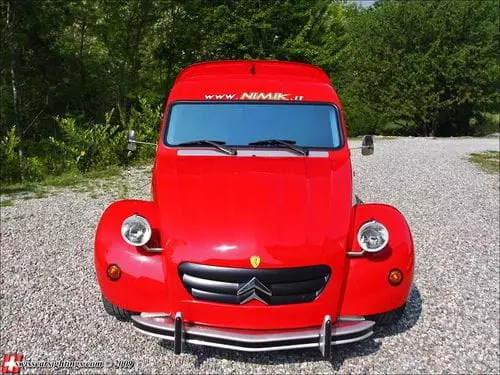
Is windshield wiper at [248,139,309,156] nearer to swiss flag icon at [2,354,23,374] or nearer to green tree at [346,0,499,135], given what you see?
swiss flag icon at [2,354,23,374]

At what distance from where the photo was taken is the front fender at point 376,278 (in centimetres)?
356

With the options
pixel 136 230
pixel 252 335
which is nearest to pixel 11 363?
pixel 136 230

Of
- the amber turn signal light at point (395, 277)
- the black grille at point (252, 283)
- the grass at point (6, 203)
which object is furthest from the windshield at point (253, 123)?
the grass at point (6, 203)

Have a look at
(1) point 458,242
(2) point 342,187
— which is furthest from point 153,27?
(2) point 342,187

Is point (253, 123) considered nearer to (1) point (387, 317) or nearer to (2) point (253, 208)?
(2) point (253, 208)

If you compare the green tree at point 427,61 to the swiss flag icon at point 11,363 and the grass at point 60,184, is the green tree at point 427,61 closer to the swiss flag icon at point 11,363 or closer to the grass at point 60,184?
the grass at point 60,184

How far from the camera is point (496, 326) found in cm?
436

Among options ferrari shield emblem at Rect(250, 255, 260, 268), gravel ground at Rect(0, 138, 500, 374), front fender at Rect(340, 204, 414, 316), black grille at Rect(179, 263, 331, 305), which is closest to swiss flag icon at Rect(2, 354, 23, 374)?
gravel ground at Rect(0, 138, 500, 374)

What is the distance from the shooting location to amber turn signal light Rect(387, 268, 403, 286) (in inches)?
144

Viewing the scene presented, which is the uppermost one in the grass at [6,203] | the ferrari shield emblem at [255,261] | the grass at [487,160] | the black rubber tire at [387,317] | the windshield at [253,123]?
the windshield at [253,123]

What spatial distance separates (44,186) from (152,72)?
30.7 feet

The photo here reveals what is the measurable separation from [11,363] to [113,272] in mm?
1028

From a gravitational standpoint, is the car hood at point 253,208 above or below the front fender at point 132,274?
above

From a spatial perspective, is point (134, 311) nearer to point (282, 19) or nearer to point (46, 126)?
point (46, 126)
